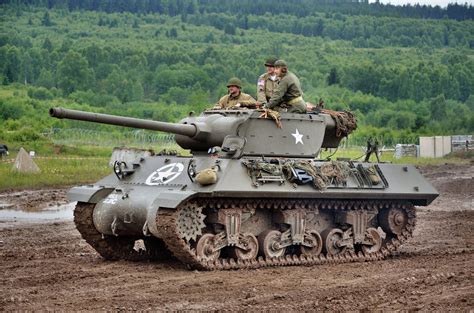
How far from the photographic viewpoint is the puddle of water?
29.0 metres

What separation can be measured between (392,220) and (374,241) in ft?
1.85

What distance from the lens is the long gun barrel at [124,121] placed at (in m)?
18.4

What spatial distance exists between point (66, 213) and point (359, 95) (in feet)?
214

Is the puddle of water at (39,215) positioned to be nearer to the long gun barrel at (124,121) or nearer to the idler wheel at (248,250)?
the long gun barrel at (124,121)

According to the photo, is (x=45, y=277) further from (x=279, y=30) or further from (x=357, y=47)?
(x=279, y=30)

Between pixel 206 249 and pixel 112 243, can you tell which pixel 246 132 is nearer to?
pixel 206 249

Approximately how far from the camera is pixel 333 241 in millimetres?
21141

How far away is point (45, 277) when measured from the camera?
17.9 m

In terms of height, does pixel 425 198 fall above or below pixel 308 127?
below

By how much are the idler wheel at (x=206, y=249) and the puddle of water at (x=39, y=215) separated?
10373 mm

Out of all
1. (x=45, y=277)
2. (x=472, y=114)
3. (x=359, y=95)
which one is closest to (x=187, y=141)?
(x=45, y=277)

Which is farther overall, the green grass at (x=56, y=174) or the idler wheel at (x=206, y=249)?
the green grass at (x=56, y=174)

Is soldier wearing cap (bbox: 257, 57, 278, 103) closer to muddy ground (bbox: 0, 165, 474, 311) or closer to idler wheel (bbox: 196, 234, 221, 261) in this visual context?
muddy ground (bbox: 0, 165, 474, 311)

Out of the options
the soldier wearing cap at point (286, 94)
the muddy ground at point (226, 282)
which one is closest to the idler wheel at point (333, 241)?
the muddy ground at point (226, 282)
